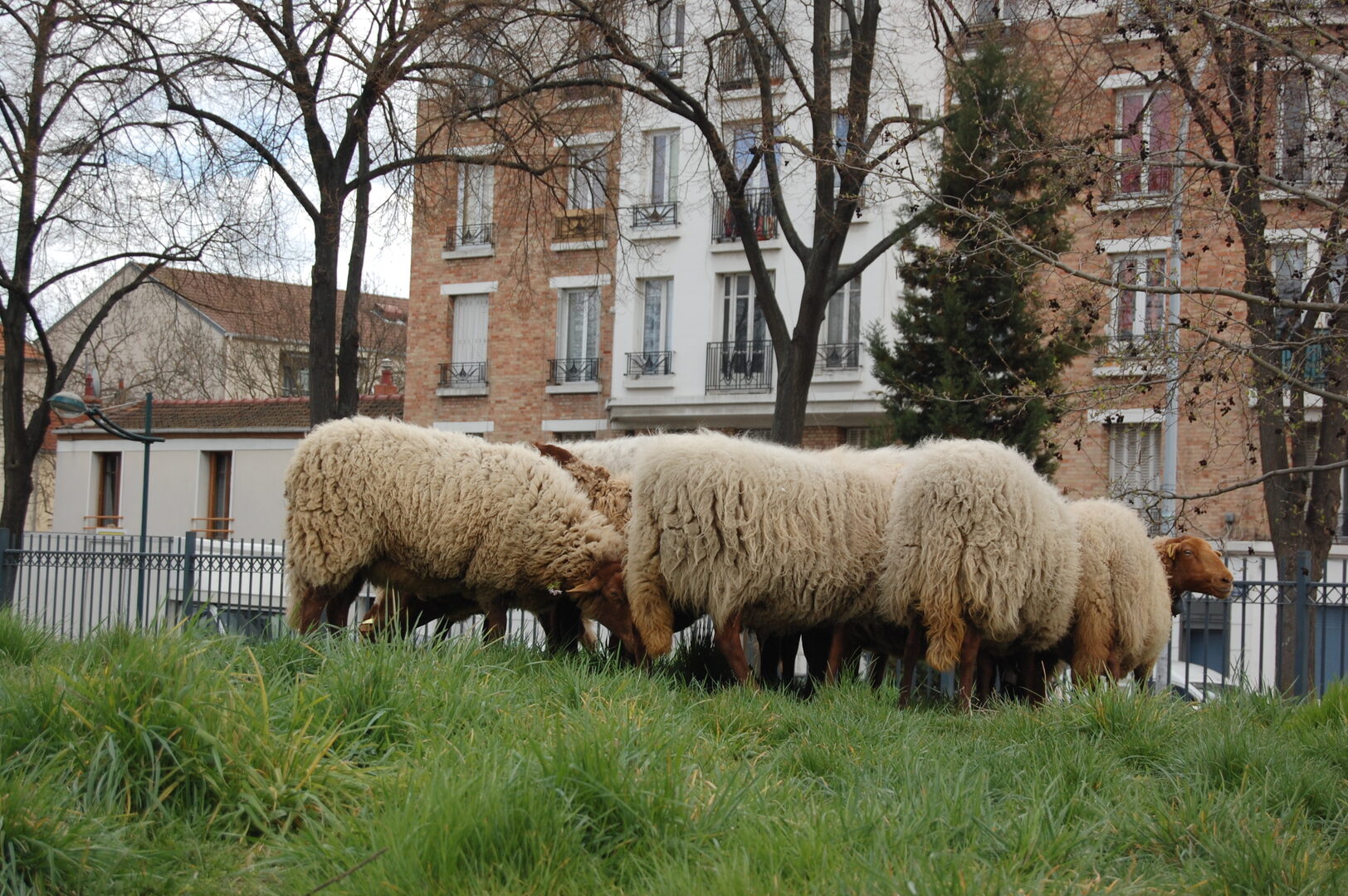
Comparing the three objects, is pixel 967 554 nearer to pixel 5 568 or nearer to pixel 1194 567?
pixel 1194 567

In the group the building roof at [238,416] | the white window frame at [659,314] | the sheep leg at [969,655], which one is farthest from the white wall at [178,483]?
the sheep leg at [969,655]

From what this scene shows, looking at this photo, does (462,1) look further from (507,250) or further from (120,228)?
(507,250)

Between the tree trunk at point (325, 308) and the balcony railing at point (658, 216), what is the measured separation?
1364 cm

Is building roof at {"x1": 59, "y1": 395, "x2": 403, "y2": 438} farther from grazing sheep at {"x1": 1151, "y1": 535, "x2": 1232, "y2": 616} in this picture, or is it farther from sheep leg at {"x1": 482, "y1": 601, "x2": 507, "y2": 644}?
grazing sheep at {"x1": 1151, "y1": 535, "x2": 1232, "y2": 616}

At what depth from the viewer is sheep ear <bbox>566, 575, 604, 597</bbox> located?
8.78 meters

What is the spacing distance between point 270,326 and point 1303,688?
16.0 m

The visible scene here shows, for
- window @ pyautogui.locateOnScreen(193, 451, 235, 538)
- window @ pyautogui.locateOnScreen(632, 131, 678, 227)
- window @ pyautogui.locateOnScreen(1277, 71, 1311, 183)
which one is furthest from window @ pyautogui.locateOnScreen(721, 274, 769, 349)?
window @ pyautogui.locateOnScreen(193, 451, 235, 538)

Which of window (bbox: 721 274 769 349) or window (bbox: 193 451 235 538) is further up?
window (bbox: 721 274 769 349)

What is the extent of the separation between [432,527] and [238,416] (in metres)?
30.3

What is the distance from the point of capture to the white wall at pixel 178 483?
3556 cm

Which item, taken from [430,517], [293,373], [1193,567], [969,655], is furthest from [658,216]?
[293,373]

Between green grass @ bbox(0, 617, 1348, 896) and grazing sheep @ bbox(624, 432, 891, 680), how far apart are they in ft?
7.23

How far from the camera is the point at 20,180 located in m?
18.1

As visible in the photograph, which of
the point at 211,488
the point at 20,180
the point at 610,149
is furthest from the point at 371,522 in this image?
the point at 211,488
